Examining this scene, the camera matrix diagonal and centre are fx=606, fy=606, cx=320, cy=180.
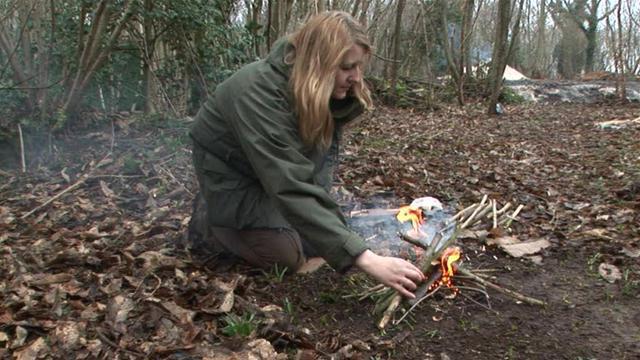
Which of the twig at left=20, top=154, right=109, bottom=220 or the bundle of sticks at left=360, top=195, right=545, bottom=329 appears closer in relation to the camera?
the bundle of sticks at left=360, top=195, right=545, bottom=329

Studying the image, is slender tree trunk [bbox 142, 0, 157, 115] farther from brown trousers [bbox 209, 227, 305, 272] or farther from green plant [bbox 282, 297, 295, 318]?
green plant [bbox 282, 297, 295, 318]

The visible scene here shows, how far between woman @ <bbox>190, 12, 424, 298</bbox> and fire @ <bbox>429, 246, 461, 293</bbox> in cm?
34

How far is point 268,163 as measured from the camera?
96.1 inches

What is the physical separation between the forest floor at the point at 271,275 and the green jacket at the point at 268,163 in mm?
350

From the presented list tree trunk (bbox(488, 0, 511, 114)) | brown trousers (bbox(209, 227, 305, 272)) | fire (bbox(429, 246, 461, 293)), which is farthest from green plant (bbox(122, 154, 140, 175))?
tree trunk (bbox(488, 0, 511, 114))

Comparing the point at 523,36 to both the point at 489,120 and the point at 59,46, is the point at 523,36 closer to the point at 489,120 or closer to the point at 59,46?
the point at 489,120

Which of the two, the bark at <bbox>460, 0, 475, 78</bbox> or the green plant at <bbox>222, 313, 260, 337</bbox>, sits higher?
the bark at <bbox>460, 0, 475, 78</bbox>

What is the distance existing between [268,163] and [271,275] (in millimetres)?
793

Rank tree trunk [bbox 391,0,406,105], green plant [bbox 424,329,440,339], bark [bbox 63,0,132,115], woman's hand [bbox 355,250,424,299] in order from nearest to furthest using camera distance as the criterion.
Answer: woman's hand [bbox 355,250,424,299], green plant [bbox 424,329,440,339], bark [bbox 63,0,132,115], tree trunk [bbox 391,0,406,105]

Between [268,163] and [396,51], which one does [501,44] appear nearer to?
[396,51]

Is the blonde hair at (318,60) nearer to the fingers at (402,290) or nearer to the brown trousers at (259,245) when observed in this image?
the brown trousers at (259,245)

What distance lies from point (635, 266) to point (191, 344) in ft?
7.53

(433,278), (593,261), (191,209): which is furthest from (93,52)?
(593,261)

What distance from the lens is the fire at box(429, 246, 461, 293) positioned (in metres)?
2.70
